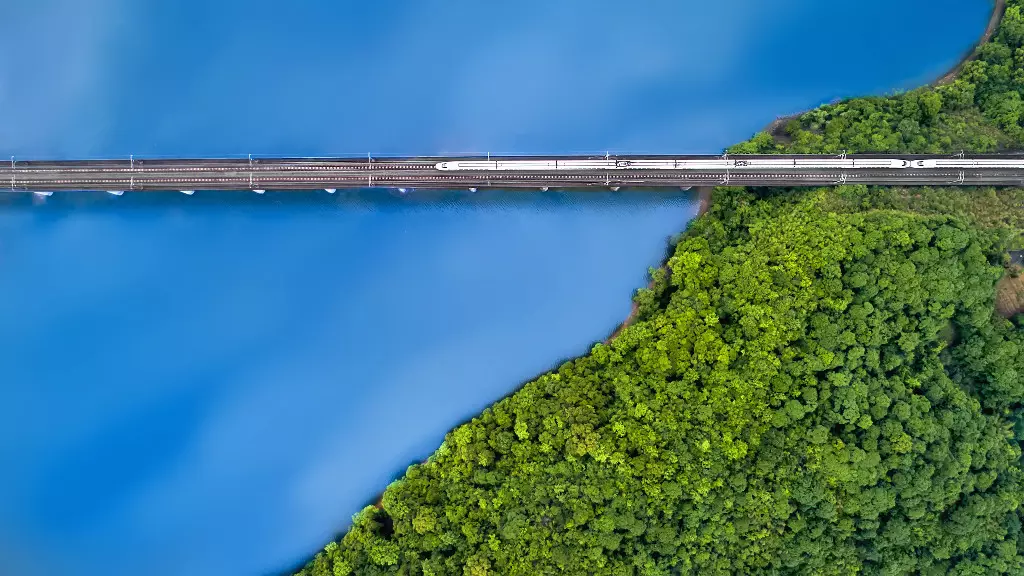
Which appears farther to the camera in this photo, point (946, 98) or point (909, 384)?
point (946, 98)

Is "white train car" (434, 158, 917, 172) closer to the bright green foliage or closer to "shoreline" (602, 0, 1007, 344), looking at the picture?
"shoreline" (602, 0, 1007, 344)

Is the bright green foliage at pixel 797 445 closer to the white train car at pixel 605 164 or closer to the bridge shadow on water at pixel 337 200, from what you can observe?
the white train car at pixel 605 164

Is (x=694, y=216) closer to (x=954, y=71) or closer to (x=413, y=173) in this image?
(x=413, y=173)

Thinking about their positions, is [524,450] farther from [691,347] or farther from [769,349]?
[769,349]

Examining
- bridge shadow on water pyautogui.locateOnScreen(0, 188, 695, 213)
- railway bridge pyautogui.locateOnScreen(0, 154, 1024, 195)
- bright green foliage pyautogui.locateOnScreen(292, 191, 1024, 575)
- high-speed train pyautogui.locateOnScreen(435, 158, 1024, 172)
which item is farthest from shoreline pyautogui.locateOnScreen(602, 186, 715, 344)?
bright green foliage pyautogui.locateOnScreen(292, 191, 1024, 575)

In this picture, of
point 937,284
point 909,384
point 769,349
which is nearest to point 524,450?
point 769,349

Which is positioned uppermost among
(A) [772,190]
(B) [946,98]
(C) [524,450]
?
(B) [946,98]
